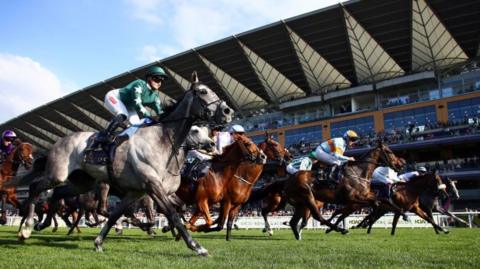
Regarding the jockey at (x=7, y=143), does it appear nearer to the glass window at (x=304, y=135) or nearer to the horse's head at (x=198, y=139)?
the horse's head at (x=198, y=139)

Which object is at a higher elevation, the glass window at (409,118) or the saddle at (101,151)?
the glass window at (409,118)

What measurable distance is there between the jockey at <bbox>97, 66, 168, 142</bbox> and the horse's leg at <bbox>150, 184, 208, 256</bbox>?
146 centimetres

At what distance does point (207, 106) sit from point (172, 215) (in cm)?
179

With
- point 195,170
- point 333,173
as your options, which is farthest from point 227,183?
point 333,173

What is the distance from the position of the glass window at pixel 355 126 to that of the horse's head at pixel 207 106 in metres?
46.6

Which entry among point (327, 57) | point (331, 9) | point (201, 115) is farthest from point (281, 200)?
point (327, 57)

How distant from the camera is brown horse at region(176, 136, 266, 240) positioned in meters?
10.3

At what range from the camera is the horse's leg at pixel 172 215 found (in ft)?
19.3

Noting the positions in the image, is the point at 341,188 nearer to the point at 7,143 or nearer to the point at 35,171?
the point at 35,171

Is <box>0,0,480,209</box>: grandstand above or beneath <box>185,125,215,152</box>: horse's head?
above

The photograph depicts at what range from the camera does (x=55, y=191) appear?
33.2ft

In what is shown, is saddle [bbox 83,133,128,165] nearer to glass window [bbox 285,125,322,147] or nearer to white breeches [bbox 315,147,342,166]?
white breeches [bbox 315,147,342,166]

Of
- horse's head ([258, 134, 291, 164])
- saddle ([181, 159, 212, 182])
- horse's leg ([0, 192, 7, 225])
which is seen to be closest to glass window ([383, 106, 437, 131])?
horse's head ([258, 134, 291, 164])

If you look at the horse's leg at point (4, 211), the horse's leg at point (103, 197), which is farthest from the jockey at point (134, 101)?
the horse's leg at point (4, 211)
